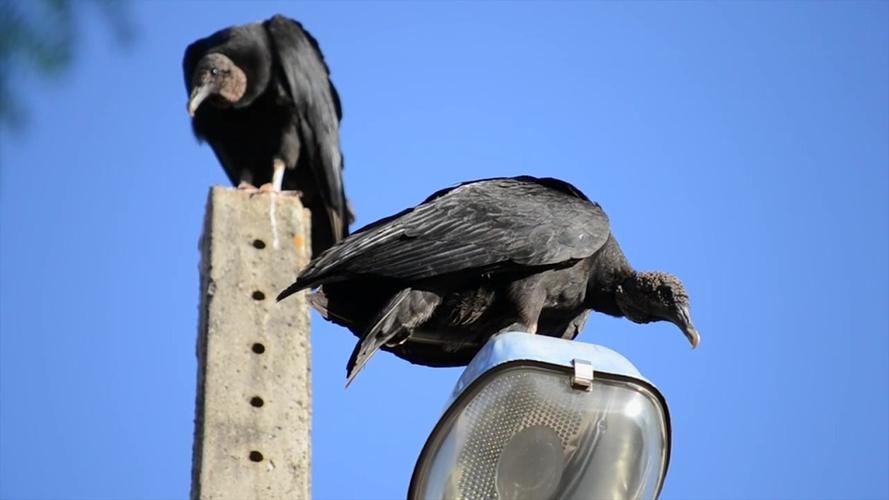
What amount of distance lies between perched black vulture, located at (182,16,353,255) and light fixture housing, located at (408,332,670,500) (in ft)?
16.0

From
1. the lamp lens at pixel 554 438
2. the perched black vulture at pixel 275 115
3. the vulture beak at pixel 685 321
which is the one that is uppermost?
the perched black vulture at pixel 275 115

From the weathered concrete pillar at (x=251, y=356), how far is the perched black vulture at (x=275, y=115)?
2.23 m

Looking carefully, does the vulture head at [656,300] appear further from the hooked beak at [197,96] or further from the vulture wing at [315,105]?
the hooked beak at [197,96]

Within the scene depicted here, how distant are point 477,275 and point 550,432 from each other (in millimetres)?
1209

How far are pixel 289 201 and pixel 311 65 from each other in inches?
112

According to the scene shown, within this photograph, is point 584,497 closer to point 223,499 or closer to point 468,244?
point 468,244

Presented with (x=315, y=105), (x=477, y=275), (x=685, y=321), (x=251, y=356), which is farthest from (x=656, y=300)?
(x=315, y=105)

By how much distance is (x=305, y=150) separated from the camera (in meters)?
8.09

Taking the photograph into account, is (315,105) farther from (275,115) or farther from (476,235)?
(476,235)

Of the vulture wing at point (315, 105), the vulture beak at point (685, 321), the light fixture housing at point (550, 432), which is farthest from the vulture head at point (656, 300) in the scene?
the vulture wing at point (315, 105)

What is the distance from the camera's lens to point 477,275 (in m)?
4.09

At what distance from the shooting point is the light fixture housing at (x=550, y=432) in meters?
2.89

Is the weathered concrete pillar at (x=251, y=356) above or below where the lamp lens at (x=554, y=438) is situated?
above

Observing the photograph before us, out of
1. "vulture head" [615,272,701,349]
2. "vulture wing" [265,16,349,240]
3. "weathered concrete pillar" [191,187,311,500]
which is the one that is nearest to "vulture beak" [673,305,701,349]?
"vulture head" [615,272,701,349]
